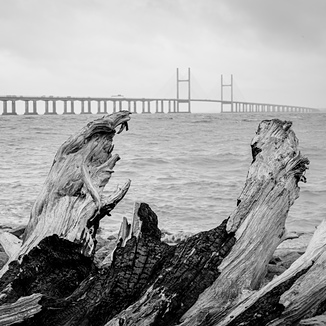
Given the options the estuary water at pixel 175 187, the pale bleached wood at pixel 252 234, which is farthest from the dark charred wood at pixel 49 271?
the estuary water at pixel 175 187

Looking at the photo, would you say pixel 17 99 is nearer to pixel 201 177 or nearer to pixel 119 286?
pixel 201 177

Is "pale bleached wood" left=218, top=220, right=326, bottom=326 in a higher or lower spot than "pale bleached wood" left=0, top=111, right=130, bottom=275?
lower

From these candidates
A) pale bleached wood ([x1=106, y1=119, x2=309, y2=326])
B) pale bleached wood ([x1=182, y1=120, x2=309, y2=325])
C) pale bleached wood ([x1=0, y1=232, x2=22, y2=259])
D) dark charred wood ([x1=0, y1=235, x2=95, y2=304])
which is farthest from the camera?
pale bleached wood ([x1=0, y1=232, x2=22, y2=259])

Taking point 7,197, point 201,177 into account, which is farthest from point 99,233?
point 201,177

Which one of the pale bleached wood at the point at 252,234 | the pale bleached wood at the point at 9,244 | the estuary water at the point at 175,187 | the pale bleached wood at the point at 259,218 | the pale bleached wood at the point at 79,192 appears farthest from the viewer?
the estuary water at the point at 175,187

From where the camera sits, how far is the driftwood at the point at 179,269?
2029mm

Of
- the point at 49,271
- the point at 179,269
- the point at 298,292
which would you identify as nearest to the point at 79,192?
the point at 49,271

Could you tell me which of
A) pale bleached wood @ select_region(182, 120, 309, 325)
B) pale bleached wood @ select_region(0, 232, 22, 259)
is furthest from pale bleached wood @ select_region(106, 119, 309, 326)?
pale bleached wood @ select_region(0, 232, 22, 259)

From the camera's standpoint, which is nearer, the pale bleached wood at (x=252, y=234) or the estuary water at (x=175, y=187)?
the pale bleached wood at (x=252, y=234)

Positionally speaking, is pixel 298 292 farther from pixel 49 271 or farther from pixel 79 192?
pixel 79 192

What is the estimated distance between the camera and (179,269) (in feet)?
6.93

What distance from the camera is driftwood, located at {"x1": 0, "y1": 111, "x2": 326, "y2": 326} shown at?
2.03m

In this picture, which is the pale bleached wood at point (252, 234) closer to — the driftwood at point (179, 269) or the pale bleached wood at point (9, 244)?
the driftwood at point (179, 269)

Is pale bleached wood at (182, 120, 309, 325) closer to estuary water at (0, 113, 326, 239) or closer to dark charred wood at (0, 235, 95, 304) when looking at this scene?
dark charred wood at (0, 235, 95, 304)
